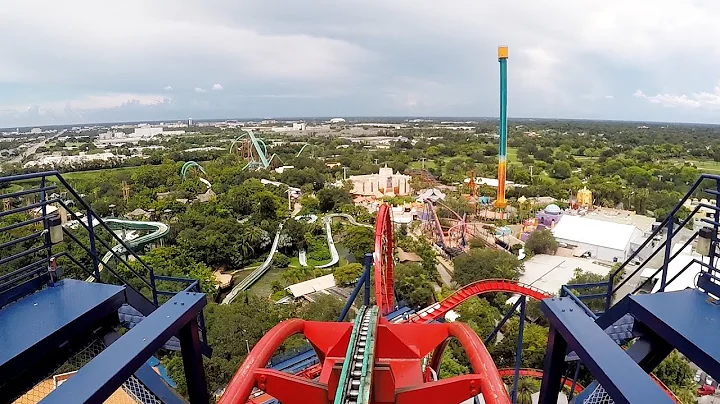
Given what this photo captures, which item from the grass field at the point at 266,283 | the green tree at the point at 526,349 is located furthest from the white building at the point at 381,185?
the green tree at the point at 526,349

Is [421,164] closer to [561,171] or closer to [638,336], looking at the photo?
[561,171]

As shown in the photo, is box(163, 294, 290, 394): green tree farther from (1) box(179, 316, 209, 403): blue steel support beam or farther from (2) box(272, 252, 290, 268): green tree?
(1) box(179, 316, 209, 403): blue steel support beam

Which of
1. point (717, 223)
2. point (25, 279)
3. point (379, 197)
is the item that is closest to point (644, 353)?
point (717, 223)

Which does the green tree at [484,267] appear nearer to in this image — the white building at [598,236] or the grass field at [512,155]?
the white building at [598,236]

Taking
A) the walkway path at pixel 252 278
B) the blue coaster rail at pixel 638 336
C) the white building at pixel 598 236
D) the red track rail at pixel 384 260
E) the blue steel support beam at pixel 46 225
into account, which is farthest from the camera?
the white building at pixel 598 236

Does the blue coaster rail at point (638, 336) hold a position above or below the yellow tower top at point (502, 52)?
below

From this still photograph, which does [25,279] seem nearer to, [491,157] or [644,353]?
[644,353]

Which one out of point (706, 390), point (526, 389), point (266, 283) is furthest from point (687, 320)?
point (266, 283)
